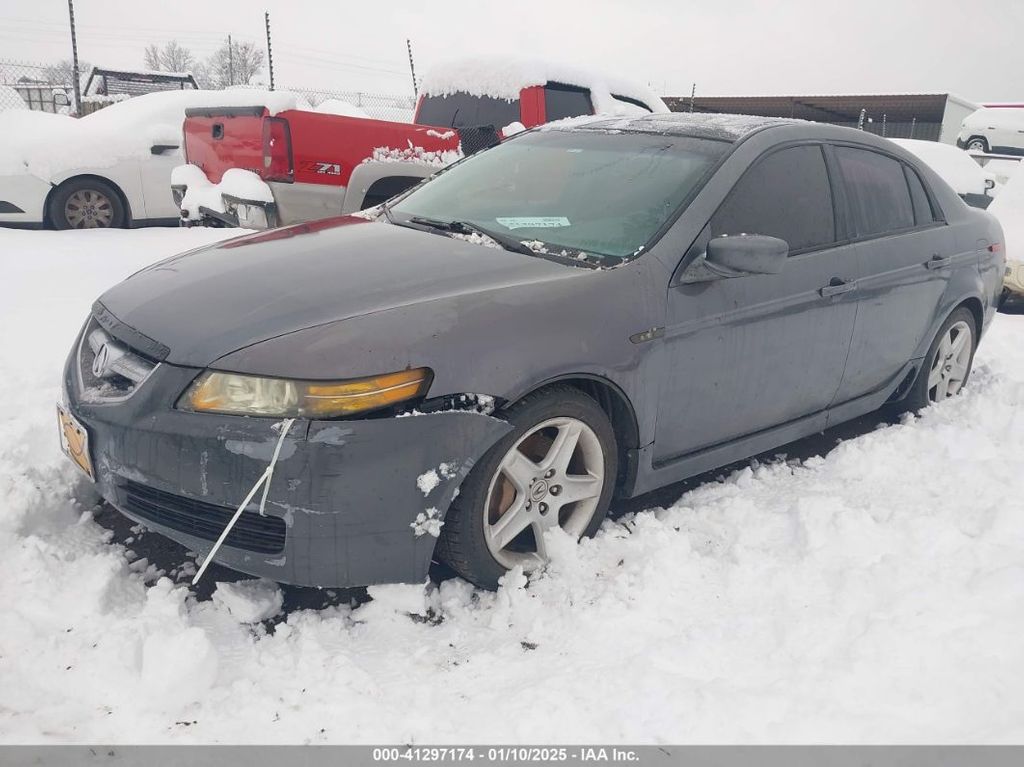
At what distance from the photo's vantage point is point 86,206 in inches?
328

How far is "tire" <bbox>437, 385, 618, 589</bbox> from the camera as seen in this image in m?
2.57

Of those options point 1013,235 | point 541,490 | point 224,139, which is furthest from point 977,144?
point 541,490

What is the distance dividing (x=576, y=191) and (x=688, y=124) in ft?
2.23

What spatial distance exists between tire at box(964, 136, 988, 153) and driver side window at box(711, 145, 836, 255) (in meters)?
23.2

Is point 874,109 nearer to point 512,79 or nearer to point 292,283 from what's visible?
point 512,79

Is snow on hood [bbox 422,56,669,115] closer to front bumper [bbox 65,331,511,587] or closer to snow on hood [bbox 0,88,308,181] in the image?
snow on hood [bbox 0,88,308,181]

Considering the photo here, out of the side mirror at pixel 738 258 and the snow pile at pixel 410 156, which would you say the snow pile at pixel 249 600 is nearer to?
the side mirror at pixel 738 258

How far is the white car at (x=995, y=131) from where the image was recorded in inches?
884

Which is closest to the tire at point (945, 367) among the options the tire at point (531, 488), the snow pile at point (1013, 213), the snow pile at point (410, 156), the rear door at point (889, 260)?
the rear door at point (889, 260)

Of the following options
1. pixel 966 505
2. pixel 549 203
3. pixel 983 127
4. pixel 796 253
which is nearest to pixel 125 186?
pixel 549 203

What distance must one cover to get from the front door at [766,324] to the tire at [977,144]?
918 inches

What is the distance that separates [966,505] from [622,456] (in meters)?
1.46

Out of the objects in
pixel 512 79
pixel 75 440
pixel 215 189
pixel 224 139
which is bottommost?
pixel 75 440

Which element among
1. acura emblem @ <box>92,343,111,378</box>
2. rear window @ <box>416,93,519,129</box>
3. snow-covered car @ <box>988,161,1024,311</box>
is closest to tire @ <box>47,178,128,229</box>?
rear window @ <box>416,93,519,129</box>
